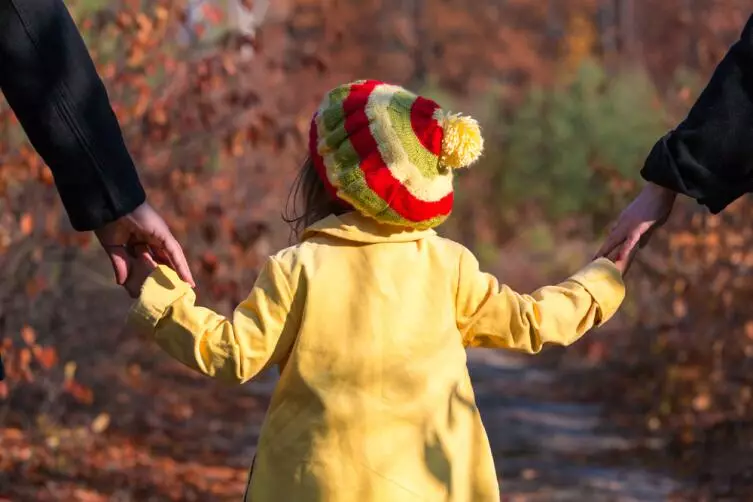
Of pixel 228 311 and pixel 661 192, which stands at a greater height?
pixel 661 192

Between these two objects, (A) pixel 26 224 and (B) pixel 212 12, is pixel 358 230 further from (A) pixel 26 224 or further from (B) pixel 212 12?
(B) pixel 212 12

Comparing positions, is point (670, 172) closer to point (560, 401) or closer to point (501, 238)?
point (560, 401)

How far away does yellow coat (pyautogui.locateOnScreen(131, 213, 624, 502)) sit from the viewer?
286 centimetres

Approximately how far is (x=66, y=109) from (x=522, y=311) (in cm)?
109

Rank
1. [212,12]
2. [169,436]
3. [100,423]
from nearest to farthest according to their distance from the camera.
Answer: [212,12] < [100,423] < [169,436]

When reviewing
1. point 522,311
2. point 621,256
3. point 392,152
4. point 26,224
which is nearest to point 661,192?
point 621,256

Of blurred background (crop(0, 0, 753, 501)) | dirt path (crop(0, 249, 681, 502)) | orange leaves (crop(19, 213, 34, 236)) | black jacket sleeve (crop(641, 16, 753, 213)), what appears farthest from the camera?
dirt path (crop(0, 249, 681, 502))

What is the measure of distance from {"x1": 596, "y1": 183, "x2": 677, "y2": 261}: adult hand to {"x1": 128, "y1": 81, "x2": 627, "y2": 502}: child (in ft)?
1.39

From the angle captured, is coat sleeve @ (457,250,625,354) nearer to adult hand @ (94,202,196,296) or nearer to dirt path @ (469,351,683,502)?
adult hand @ (94,202,196,296)

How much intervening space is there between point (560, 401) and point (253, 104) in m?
3.29

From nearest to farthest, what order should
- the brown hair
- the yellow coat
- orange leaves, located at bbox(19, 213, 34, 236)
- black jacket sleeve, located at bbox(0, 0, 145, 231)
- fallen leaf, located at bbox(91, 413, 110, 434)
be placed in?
black jacket sleeve, located at bbox(0, 0, 145, 231) < the yellow coat < the brown hair < orange leaves, located at bbox(19, 213, 34, 236) < fallen leaf, located at bbox(91, 413, 110, 434)

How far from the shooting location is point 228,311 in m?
7.85

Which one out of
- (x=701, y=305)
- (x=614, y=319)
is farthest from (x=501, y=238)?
(x=701, y=305)

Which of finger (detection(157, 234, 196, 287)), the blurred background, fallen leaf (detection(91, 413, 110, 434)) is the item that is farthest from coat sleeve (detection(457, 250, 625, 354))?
fallen leaf (detection(91, 413, 110, 434))
